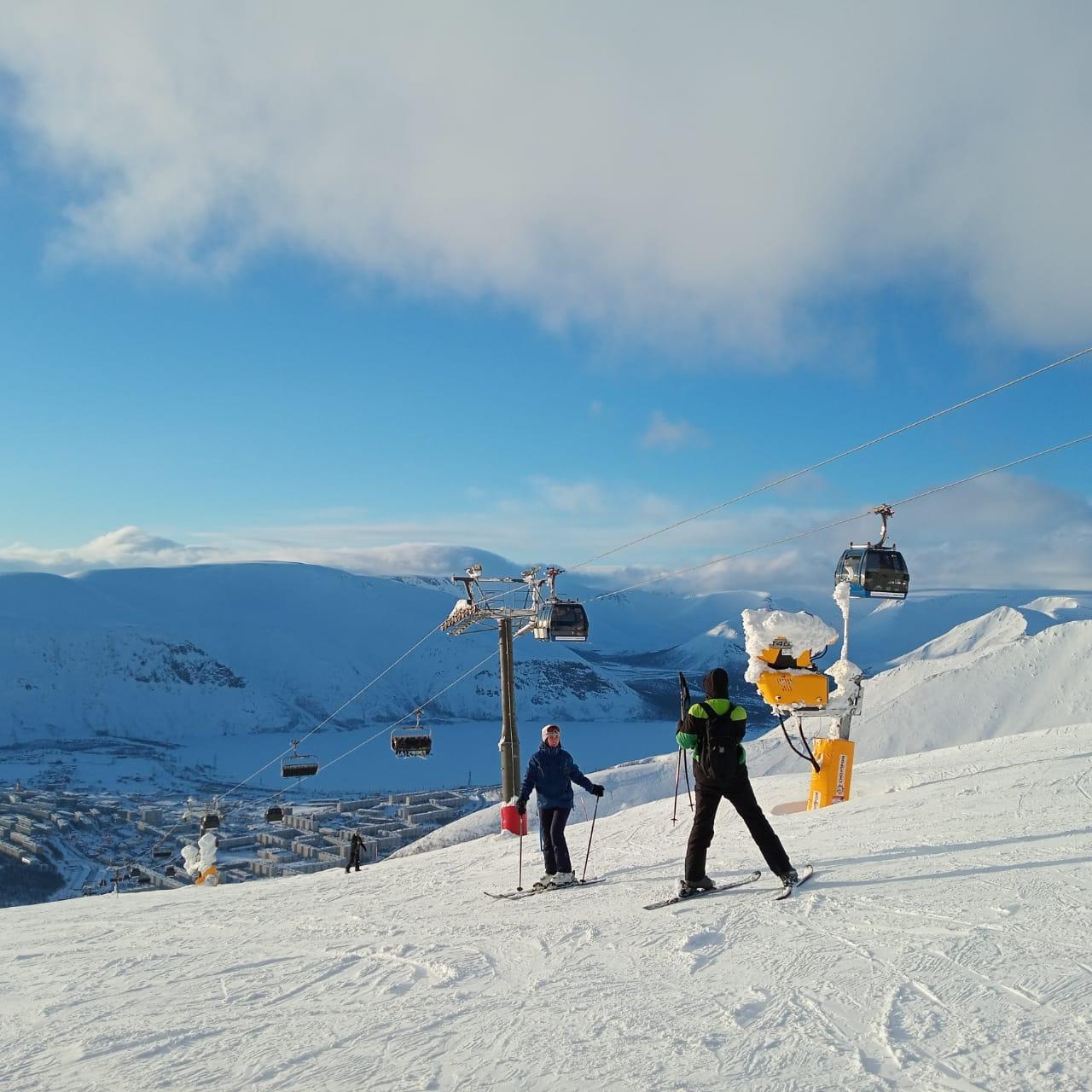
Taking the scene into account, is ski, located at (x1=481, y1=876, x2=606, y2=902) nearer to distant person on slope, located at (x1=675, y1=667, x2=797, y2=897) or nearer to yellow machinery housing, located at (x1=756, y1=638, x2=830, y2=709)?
distant person on slope, located at (x1=675, y1=667, x2=797, y2=897)

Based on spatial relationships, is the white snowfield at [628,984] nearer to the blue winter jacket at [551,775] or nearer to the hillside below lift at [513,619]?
the blue winter jacket at [551,775]

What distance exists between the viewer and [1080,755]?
10820mm

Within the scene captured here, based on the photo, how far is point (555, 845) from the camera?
800 cm

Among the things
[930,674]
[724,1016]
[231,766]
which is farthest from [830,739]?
[231,766]

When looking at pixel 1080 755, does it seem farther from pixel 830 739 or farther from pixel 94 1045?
pixel 94 1045

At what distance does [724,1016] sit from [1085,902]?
268 centimetres

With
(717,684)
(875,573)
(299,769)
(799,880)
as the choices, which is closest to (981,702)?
(299,769)

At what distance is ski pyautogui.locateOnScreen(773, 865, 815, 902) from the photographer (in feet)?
19.7

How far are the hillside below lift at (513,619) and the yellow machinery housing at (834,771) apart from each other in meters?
6.77

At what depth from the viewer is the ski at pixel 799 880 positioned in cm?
600

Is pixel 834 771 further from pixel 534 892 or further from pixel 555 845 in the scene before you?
pixel 534 892

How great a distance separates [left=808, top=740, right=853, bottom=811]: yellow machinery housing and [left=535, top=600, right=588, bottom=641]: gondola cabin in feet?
23.1

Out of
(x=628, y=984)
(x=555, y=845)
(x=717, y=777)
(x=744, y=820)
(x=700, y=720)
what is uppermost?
(x=700, y=720)

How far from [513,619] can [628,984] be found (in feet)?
48.9
